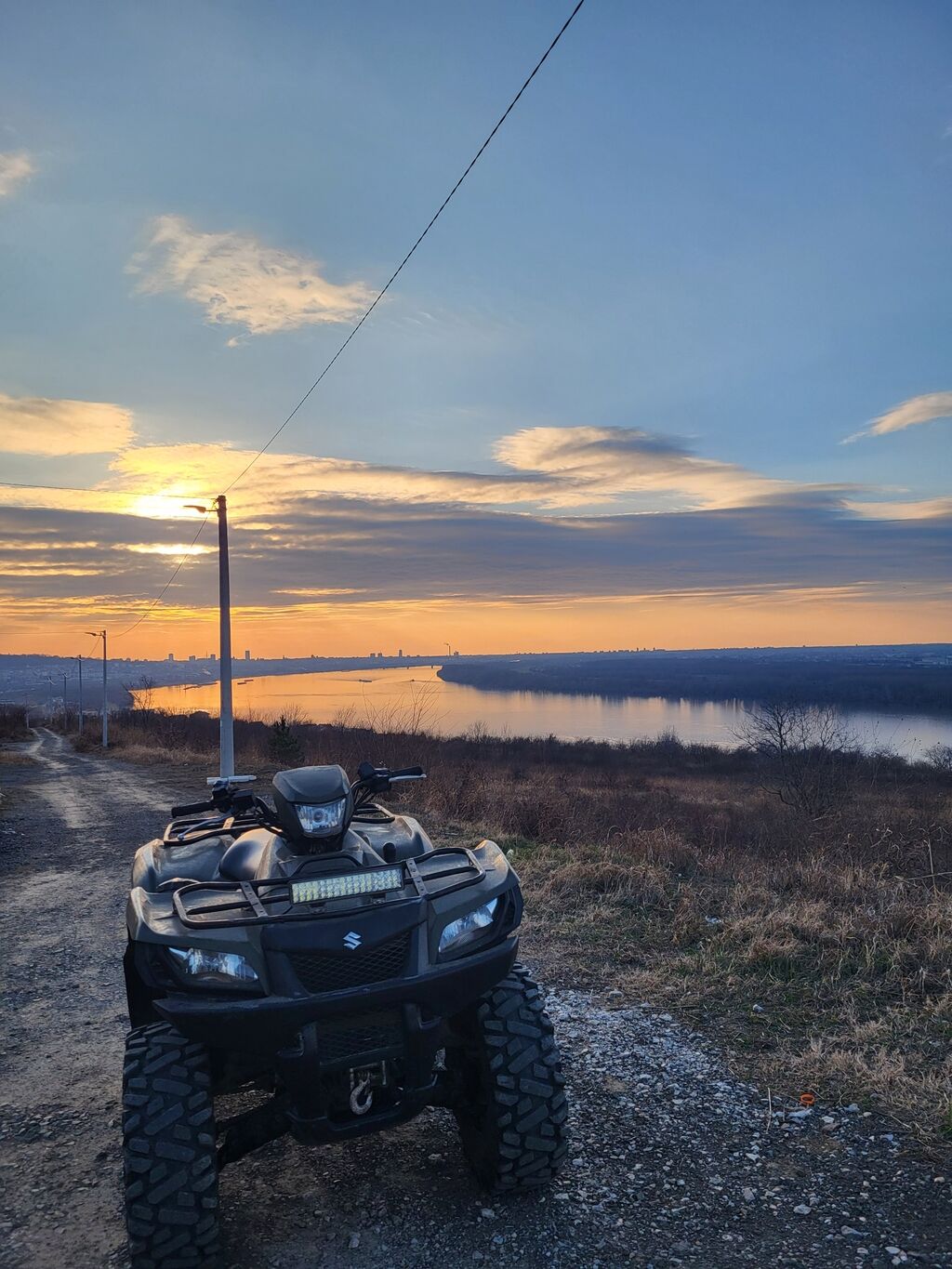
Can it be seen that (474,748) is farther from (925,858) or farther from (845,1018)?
(845,1018)

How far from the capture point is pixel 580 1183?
10.2ft

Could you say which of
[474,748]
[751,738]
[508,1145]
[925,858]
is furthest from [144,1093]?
[474,748]

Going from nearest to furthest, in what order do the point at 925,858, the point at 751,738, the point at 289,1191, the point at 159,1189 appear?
the point at 159,1189 < the point at 289,1191 < the point at 925,858 < the point at 751,738

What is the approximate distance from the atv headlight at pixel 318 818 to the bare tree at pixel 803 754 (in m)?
19.8

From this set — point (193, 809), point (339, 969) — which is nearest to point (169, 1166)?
point (339, 969)

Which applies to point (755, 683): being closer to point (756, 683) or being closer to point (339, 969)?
point (756, 683)

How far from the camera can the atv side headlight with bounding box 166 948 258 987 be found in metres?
2.51

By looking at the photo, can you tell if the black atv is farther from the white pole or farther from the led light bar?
the white pole

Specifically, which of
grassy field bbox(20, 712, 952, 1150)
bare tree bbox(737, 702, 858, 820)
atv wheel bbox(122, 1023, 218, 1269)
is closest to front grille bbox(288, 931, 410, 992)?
atv wheel bbox(122, 1023, 218, 1269)

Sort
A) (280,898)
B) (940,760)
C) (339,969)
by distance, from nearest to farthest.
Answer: (339,969), (280,898), (940,760)

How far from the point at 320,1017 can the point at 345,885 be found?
1.24ft

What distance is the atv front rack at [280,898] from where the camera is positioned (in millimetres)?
2586

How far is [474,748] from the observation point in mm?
39812

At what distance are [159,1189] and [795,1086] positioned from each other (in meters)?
2.70
